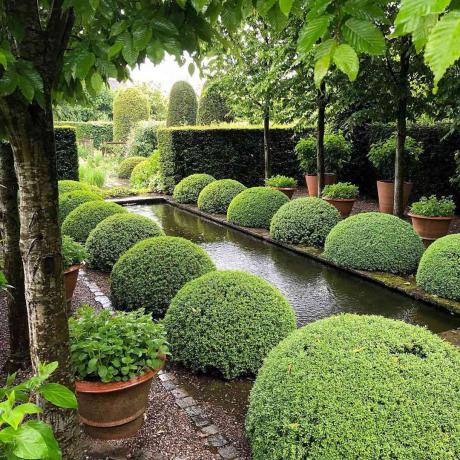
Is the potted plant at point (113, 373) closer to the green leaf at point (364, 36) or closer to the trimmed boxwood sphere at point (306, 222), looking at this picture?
the green leaf at point (364, 36)

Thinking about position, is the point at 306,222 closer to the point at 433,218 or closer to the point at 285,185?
the point at 433,218

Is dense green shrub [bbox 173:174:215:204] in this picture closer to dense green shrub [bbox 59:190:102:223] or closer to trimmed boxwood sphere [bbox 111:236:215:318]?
dense green shrub [bbox 59:190:102:223]

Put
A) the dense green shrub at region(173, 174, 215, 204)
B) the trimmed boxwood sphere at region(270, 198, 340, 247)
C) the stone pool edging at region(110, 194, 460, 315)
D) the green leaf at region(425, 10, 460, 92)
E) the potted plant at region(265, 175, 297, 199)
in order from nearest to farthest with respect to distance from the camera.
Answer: the green leaf at region(425, 10, 460, 92), the stone pool edging at region(110, 194, 460, 315), the trimmed boxwood sphere at region(270, 198, 340, 247), the potted plant at region(265, 175, 297, 199), the dense green shrub at region(173, 174, 215, 204)

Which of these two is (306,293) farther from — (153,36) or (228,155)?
(228,155)

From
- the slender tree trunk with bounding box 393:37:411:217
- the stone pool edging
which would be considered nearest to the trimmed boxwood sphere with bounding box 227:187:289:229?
the stone pool edging

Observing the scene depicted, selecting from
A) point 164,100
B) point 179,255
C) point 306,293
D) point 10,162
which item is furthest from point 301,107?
point 164,100

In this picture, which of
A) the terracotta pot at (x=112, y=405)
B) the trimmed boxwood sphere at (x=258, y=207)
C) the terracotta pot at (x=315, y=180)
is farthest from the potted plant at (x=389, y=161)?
the terracotta pot at (x=112, y=405)

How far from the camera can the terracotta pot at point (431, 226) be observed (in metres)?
7.84

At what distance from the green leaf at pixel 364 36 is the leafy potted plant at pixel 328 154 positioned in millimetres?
11718

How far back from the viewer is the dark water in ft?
17.4

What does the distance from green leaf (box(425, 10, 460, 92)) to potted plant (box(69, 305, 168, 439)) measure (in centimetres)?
258

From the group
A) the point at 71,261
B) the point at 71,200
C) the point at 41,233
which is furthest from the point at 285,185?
the point at 41,233

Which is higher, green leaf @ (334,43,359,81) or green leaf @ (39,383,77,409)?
green leaf @ (334,43,359,81)

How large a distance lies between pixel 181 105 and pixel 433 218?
47.3 ft
